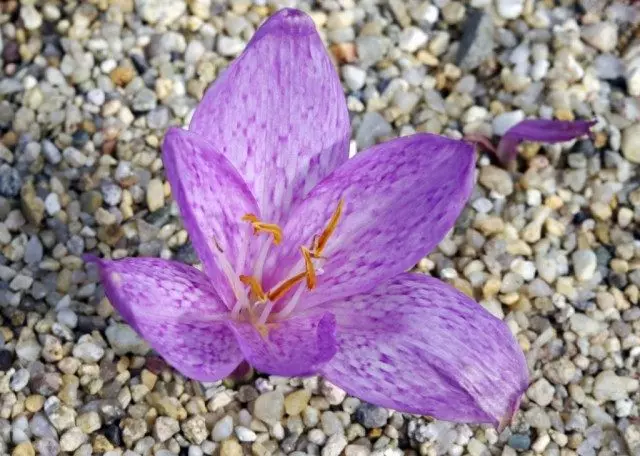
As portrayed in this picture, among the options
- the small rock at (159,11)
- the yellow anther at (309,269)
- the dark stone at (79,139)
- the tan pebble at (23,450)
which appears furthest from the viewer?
the small rock at (159,11)

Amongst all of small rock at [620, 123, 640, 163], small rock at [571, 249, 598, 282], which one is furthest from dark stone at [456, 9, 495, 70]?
small rock at [571, 249, 598, 282]

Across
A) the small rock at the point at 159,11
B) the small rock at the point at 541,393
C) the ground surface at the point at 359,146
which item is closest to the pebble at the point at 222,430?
the ground surface at the point at 359,146

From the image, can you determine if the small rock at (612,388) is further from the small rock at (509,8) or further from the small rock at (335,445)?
the small rock at (509,8)

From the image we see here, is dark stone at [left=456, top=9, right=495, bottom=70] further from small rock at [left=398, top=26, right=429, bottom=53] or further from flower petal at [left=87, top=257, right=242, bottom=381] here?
flower petal at [left=87, top=257, right=242, bottom=381]

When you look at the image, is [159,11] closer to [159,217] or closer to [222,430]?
[159,217]

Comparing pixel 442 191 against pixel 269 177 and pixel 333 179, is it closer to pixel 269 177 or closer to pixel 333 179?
pixel 333 179

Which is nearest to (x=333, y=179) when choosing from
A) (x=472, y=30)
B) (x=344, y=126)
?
(x=344, y=126)
